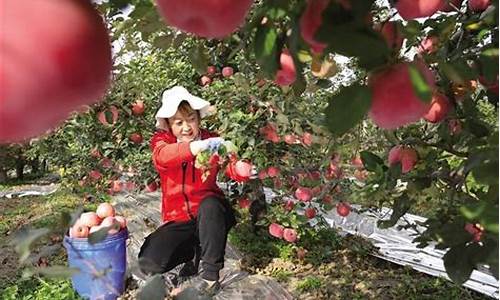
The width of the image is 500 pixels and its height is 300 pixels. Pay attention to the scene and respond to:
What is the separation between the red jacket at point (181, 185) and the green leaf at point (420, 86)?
1938mm

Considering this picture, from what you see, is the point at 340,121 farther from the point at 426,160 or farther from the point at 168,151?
the point at 168,151

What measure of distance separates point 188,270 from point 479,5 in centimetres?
208

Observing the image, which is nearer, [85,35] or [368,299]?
[85,35]

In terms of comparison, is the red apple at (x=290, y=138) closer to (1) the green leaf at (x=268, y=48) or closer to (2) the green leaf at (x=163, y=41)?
(2) the green leaf at (x=163, y=41)

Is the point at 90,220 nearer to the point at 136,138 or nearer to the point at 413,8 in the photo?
the point at 136,138

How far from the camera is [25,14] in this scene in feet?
1.45

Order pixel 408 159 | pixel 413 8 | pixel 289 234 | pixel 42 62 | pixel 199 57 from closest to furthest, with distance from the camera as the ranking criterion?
pixel 42 62
pixel 413 8
pixel 199 57
pixel 408 159
pixel 289 234

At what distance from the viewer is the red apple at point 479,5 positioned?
1.06 metres

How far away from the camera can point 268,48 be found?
1.88ft

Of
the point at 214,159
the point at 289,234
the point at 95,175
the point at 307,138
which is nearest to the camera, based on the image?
the point at 214,159

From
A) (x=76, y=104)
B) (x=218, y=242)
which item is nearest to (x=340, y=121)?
(x=76, y=104)

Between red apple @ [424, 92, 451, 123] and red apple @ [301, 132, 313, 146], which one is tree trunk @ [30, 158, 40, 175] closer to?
red apple @ [301, 132, 313, 146]

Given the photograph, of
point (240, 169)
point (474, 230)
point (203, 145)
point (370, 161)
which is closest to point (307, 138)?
point (240, 169)

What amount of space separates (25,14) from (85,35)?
49 mm
